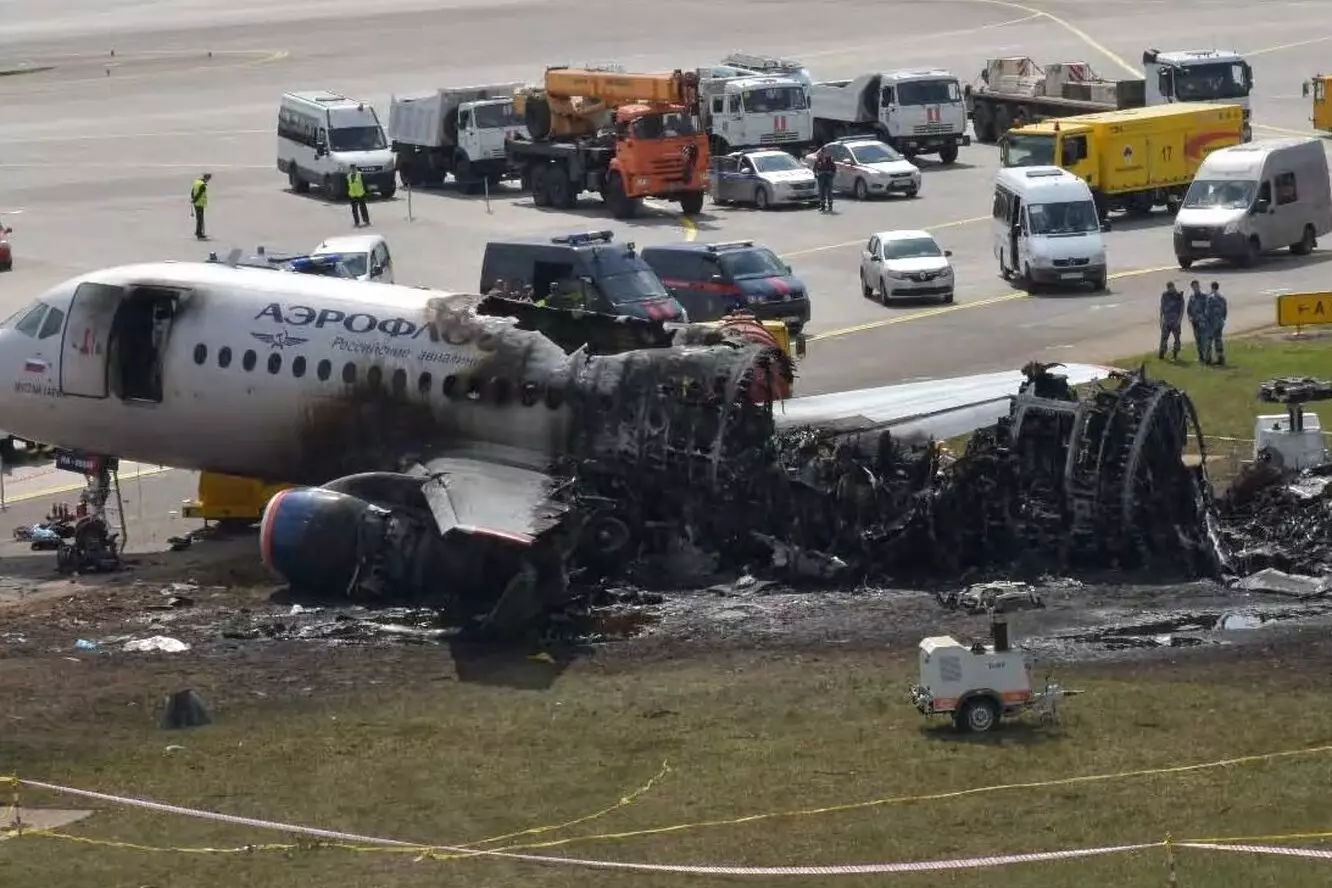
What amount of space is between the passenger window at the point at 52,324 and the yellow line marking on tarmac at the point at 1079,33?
63805mm

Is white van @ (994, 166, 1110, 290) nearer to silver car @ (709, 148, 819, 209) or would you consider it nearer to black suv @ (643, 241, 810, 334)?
black suv @ (643, 241, 810, 334)

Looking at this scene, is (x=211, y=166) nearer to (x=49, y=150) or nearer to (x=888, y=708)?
(x=49, y=150)

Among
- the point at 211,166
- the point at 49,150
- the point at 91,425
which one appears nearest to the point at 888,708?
the point at 91,425

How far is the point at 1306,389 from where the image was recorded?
117 feet

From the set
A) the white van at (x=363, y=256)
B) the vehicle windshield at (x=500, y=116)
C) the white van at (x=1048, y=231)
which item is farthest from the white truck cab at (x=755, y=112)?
the white van at (x=363, y=256)

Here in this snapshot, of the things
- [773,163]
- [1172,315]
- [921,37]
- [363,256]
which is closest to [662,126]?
[773,163]

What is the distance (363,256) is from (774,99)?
27.6m

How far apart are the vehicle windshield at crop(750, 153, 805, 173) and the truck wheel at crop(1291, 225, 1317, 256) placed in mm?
16683

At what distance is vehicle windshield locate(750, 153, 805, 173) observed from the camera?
73062 mm

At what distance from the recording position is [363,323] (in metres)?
36.0

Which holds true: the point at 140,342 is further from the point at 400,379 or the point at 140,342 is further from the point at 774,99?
the point at 774,99

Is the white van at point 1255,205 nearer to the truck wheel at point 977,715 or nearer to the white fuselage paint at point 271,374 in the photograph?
the white fuselage paint at point 271,374

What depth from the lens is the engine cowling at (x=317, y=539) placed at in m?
32.8

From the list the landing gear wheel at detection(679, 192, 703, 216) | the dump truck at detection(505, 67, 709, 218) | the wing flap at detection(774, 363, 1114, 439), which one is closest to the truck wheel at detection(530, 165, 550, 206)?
the dump truck at detection(505, 67, 709, 218)
